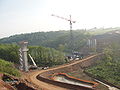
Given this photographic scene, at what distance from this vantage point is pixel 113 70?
116ft

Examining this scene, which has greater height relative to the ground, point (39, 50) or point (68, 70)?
point (39, 50)

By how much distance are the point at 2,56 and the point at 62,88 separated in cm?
3491

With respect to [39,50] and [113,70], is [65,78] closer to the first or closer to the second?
[113,70]

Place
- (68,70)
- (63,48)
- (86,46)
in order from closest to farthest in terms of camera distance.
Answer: (68,70), (86,46), (63,48)

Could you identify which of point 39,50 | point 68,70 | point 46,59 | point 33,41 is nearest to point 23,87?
point 68,70

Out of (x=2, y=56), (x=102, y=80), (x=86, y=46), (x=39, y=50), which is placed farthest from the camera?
(x=86, y=46)

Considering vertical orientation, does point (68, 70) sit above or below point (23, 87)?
below

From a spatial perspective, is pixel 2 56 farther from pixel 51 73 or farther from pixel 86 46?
pixel 86 46

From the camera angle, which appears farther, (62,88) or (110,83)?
(110,83)

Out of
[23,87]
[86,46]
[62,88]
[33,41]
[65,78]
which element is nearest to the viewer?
[23,87]

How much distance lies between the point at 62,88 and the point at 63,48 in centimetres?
5044

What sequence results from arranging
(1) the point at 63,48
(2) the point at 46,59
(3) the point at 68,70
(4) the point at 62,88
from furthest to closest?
(1) the point at 63,48 < (2) the point at 46,59 < (3) the point at 68,70 < (4) the point at 62,88

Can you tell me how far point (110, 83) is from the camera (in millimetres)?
28812

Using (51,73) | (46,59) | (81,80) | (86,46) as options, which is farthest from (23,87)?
(86,46)
